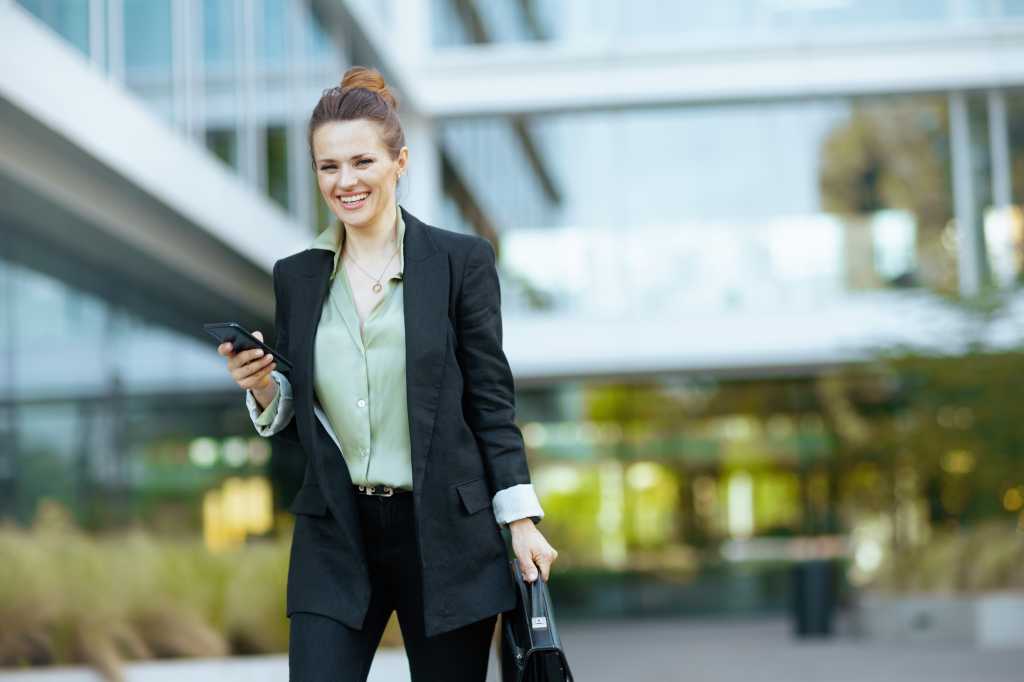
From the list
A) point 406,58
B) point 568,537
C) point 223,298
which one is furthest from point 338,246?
point 568,537

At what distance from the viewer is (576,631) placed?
20031mm

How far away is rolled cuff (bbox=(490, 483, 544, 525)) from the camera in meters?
2.88

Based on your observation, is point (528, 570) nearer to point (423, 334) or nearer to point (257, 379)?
point (423, 334)

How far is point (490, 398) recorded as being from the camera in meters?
2.93

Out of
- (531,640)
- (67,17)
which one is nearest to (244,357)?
(531,640)

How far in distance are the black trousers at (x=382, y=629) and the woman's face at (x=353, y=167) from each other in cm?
59

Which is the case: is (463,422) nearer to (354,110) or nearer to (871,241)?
(354,110)

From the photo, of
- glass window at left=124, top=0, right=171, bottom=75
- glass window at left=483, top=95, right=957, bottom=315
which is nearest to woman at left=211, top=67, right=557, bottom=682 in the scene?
glass window at left=124, top=0, right=171, bottom=75

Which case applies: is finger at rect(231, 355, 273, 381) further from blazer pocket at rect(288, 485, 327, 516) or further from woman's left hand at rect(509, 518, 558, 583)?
woman's left hand at rect(509, 518, 558, 583)

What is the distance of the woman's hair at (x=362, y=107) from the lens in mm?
2910

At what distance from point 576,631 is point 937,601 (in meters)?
6.10

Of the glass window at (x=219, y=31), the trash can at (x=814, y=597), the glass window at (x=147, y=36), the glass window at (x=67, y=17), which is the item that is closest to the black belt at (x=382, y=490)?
the glass window at (x=67, y=17)

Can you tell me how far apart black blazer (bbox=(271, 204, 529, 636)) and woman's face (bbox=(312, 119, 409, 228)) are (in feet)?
0.39

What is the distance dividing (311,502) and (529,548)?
1.48ft
